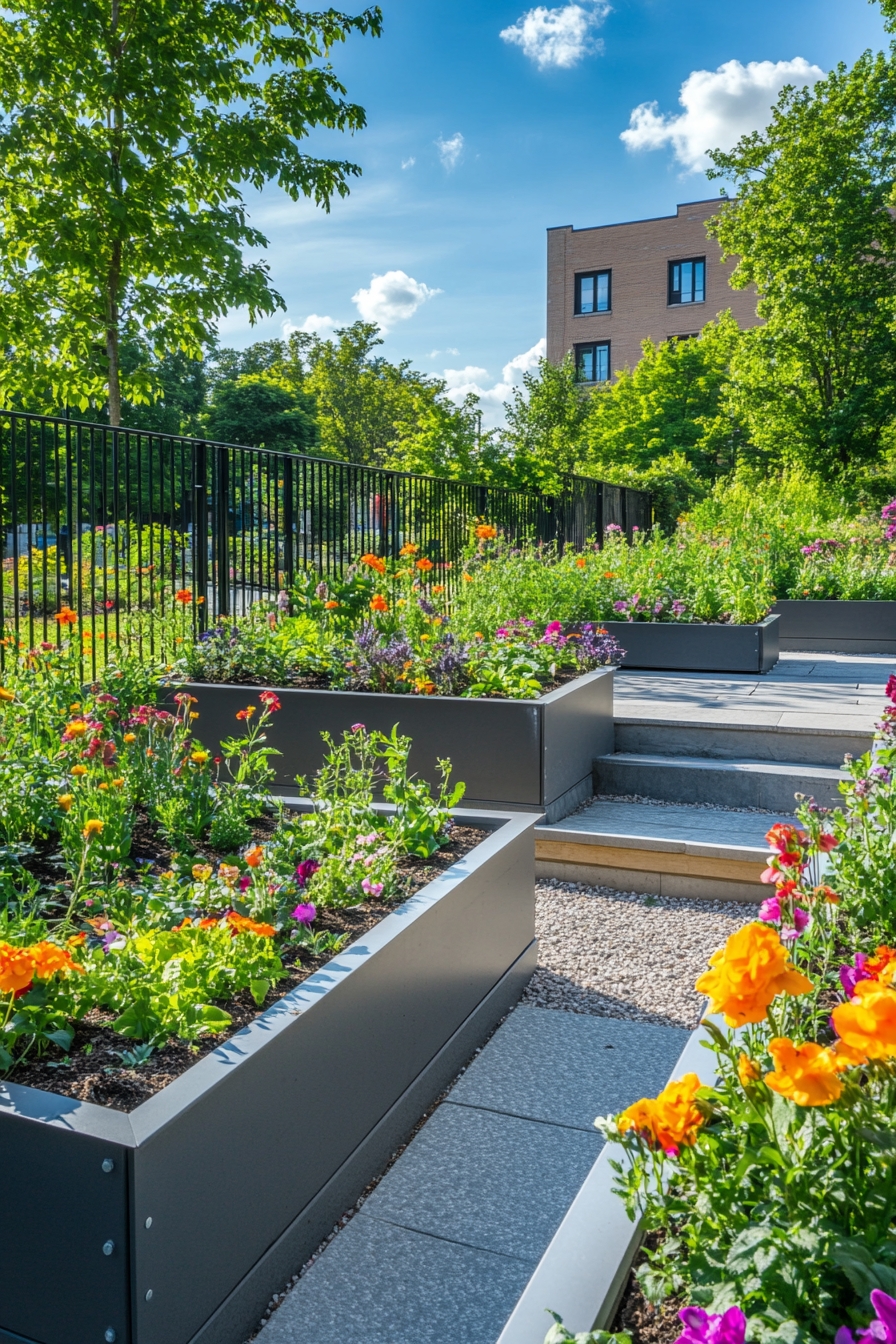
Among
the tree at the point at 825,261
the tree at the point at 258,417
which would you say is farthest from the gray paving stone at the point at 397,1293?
the tree at the point at 258,417

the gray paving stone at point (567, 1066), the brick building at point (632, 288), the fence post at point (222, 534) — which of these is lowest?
the gray paving stone at point (567, 1066)

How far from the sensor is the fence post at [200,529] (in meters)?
5.88

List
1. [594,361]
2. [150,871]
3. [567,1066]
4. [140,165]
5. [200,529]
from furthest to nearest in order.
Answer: [594,361] < [140,165] < [200,529] < [150,871] < [567,1066]

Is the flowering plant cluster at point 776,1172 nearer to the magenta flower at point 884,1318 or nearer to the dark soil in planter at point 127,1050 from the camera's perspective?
the magenta flower at point 884,1318

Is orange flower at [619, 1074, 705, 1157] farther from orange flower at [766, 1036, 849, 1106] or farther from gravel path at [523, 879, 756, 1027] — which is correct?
gravel path at [523, 879, 756, 1027]

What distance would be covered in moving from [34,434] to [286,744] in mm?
6086

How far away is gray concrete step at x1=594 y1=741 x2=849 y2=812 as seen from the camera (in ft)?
15.8

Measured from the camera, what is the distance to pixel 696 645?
755 centimetres

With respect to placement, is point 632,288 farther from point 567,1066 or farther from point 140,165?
point 567,1066

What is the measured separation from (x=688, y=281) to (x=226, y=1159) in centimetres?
3417

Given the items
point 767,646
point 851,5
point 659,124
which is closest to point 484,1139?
point 767,646

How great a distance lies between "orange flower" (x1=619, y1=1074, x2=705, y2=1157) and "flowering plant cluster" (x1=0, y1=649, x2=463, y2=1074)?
938mm

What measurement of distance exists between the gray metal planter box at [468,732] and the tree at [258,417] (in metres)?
31.2

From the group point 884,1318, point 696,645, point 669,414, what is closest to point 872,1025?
point 884,1318
